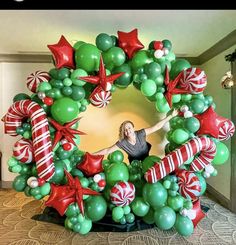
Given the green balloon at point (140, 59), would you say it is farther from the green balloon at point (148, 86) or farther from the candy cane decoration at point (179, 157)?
the candy cane decoration at point (179, 157)

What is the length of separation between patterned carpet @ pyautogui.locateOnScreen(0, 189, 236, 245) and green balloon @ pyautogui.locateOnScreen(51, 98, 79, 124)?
1.14 m

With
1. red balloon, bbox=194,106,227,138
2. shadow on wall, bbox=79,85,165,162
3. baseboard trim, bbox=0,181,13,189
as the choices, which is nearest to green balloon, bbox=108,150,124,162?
red balloon, bbox=194,106,227,138

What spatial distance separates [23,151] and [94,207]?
2.82ft

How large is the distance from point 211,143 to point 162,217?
0.85m

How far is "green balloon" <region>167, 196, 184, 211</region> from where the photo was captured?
2314mm

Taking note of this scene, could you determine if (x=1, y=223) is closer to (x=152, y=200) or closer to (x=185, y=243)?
(x=152, y=200)

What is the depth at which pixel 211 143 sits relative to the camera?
234 cm

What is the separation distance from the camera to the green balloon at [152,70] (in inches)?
91.2

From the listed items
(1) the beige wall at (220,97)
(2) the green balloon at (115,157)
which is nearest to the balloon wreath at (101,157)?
(2) the green balloon at (115,157)

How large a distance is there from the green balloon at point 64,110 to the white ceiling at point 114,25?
0.87m

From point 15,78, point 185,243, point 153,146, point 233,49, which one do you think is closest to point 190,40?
point 233,49

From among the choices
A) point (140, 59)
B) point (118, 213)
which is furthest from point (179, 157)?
point (140, 59)

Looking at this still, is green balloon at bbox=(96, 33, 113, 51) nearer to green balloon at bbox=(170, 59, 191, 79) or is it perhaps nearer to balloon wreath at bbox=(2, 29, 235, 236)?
balloon wreath at bbox=(2, 29, 235, 236)

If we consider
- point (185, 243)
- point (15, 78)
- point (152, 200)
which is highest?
point (15, 78)
